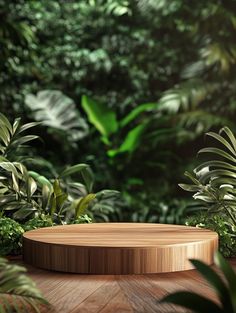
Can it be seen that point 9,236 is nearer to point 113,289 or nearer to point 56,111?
point 113,289

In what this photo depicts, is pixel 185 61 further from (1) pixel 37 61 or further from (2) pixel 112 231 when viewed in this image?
(2) pixel 112 231

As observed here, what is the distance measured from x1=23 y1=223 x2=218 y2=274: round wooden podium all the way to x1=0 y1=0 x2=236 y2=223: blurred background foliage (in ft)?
11.3

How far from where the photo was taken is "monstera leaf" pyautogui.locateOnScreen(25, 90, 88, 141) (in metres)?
6.12

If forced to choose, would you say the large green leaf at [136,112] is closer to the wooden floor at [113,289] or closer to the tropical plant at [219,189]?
the tropical plant at [219,189]

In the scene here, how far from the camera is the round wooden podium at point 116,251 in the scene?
2.28 m

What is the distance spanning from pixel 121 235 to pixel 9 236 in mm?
543

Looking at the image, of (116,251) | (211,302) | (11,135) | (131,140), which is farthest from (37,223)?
(131,140)

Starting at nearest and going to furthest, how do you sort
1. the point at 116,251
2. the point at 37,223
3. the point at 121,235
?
the point at 116,251
the point at 121,235
the point at 37,223

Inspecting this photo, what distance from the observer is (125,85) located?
6516 millimetres

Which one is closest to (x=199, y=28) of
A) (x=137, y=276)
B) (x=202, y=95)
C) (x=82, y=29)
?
(x=202, y=95)

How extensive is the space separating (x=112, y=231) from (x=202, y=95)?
3725 mm

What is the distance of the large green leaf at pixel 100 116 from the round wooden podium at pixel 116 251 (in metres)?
3.61

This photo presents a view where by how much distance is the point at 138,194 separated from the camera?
6.19 m

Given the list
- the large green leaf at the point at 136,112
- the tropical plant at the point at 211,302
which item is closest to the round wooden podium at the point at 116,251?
the tropical plant at the point at 211,302
